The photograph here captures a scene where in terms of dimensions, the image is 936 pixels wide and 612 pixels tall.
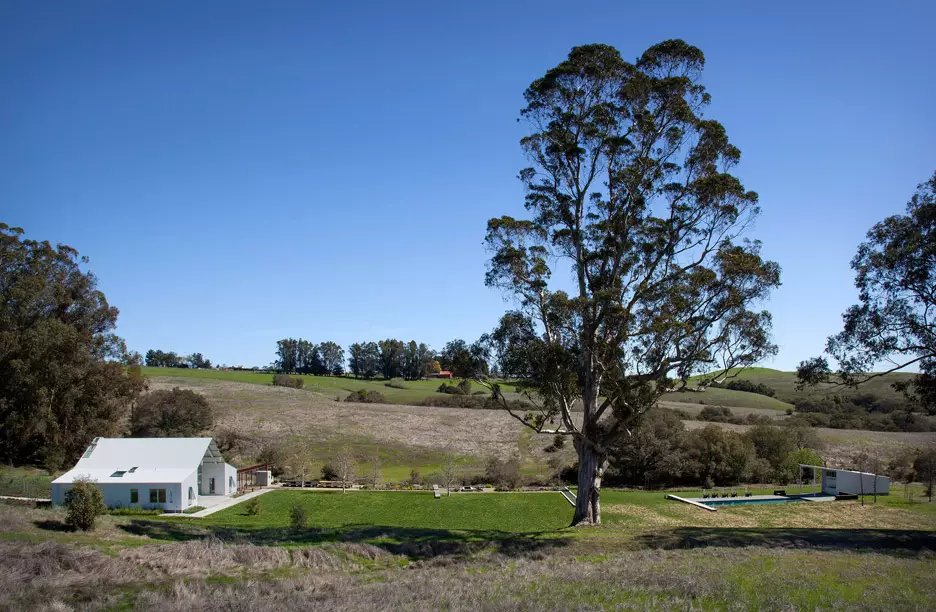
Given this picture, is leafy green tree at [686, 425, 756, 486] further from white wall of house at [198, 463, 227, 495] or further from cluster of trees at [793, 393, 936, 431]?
white wall of house at [198, 463, 227, 495]

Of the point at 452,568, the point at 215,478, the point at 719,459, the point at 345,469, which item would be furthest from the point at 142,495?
the point at 719,459

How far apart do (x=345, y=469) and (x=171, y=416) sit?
21298mm

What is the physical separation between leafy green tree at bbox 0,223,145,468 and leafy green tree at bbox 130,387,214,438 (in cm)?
558

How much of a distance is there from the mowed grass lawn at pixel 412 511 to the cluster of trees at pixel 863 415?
125 ft

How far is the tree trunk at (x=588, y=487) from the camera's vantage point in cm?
2391

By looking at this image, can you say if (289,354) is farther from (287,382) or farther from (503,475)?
(503,475)

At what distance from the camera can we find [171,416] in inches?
2149

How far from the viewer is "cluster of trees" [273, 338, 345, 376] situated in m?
130

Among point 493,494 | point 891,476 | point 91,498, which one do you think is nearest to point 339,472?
point 493,494

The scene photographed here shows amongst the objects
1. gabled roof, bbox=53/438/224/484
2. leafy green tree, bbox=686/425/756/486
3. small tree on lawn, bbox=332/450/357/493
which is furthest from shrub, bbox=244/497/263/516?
leafy green tree, bbox=686/425/756/486

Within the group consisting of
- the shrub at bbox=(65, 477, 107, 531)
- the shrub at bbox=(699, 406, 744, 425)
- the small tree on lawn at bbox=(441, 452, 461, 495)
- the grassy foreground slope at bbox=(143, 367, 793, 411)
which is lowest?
the small tree on lawn at bbox=(441, 452, 461, 495)

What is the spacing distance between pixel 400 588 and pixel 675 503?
28177 millimetres

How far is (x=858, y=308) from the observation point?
75.3 feet

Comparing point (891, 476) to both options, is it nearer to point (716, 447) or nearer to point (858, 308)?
point (716, 447)
